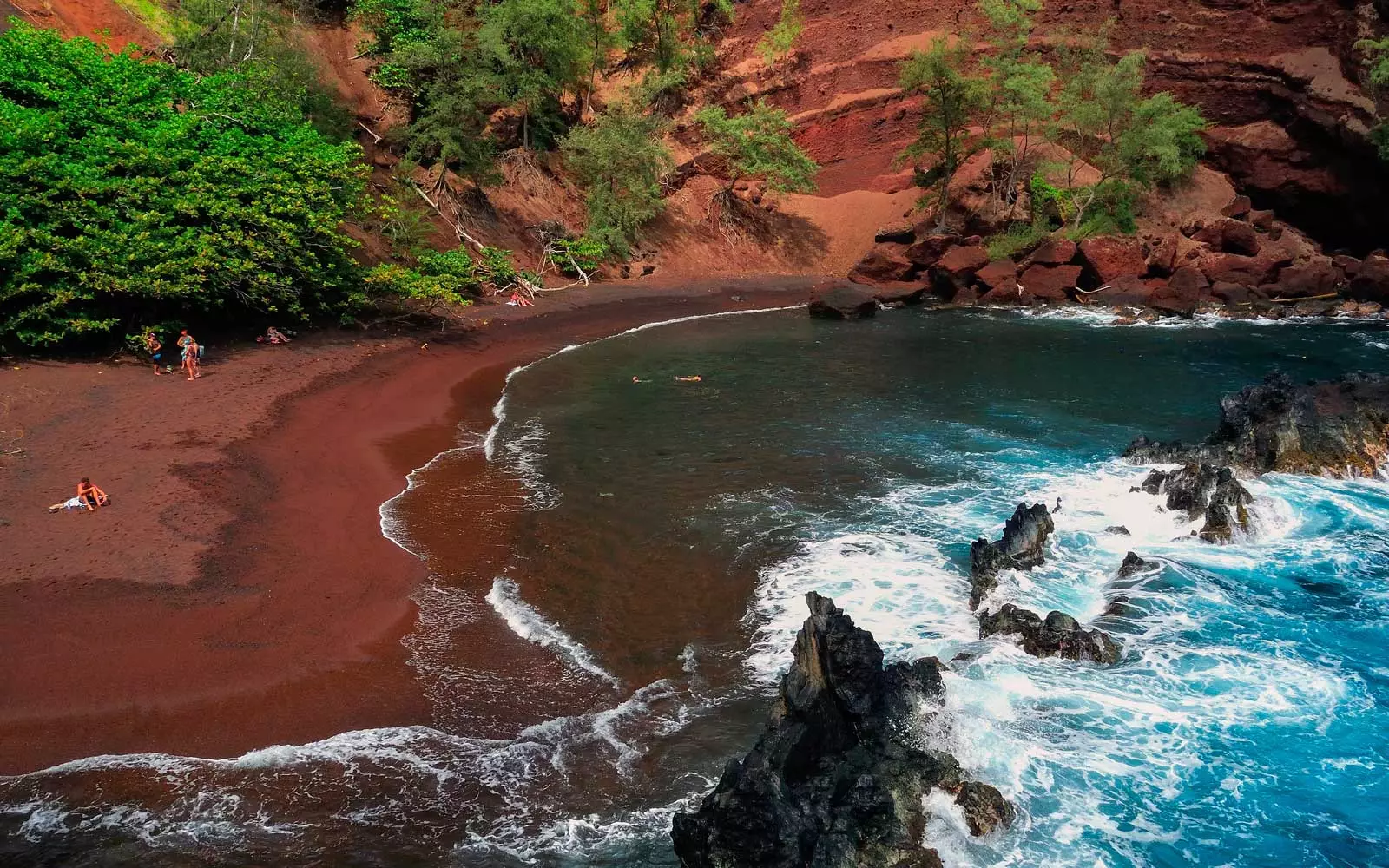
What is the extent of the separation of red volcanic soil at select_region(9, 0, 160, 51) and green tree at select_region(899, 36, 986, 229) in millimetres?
37395

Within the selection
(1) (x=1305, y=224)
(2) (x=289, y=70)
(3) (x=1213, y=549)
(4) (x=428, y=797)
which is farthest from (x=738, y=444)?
(1) (x=1305, y=224)

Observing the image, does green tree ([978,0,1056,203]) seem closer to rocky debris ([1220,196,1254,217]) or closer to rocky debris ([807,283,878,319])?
rocky debris ([1220,196,1254,217])

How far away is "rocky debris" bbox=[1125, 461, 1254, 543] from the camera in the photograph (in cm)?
1511

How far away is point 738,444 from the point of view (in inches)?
825

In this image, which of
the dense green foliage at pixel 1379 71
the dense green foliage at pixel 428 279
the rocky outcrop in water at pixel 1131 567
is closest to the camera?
the rocky outcrop in water at pixel 1131 567

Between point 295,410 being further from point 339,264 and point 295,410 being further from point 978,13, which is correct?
point 978,13

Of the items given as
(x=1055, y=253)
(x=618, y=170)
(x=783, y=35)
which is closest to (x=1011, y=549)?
(x=1055, y=253)

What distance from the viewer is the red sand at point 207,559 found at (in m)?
10.1

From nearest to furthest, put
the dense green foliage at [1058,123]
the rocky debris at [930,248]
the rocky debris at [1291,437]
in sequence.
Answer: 1. the rocky debris at [1291,437]
2. the dense green foliage at [1058,123]
3. the rocky debris at [930,248]

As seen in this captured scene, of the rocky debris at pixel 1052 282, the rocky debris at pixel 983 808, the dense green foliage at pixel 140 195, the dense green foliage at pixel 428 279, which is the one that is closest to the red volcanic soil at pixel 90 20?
the dense green foliage at pixel 140 195

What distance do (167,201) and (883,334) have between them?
84.6 feet

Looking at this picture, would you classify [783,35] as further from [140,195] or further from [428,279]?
[140,195]

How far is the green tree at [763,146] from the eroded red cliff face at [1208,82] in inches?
298

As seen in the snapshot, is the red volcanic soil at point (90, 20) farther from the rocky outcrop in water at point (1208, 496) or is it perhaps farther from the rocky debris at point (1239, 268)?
the rocky debris at point (1239, 268)
